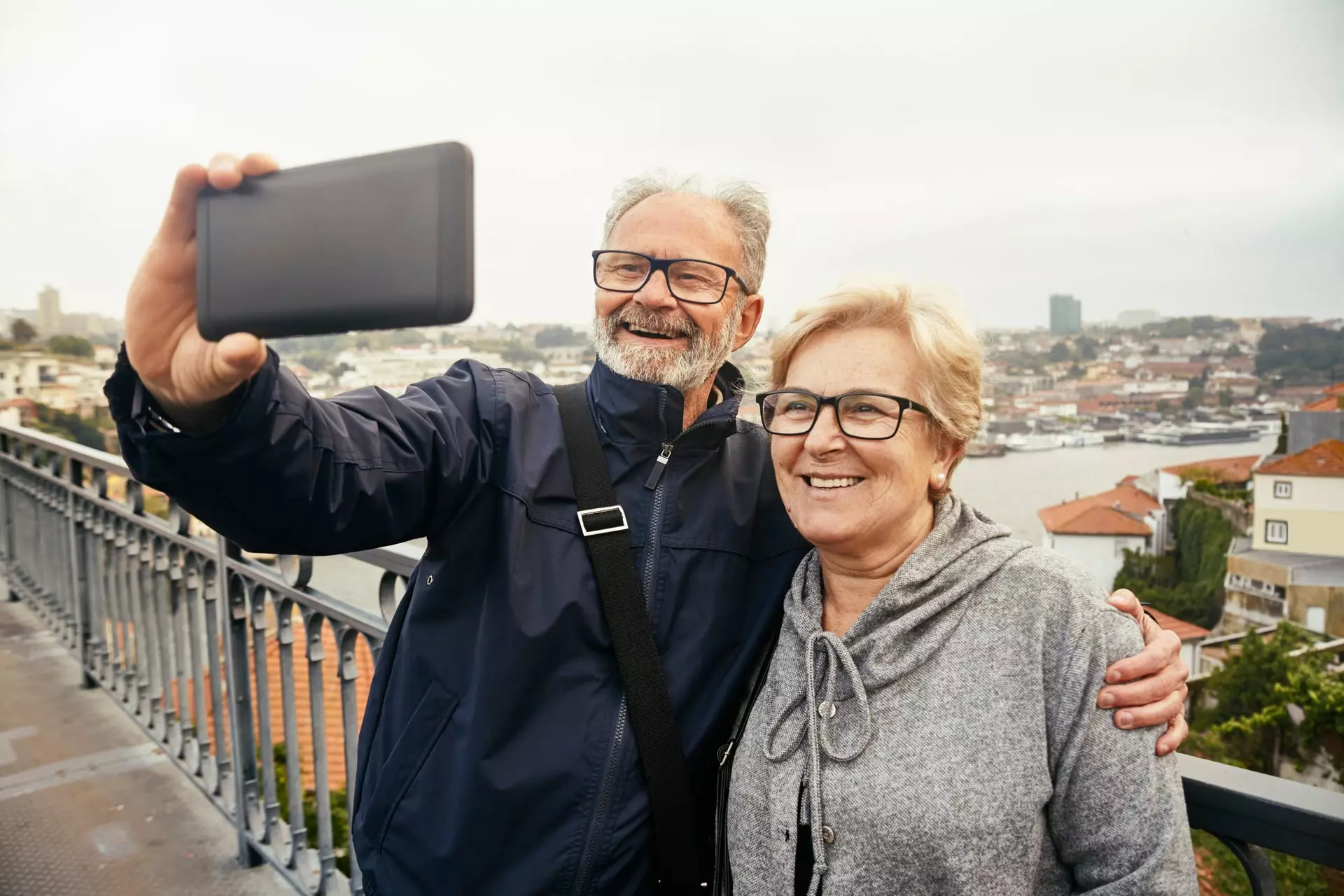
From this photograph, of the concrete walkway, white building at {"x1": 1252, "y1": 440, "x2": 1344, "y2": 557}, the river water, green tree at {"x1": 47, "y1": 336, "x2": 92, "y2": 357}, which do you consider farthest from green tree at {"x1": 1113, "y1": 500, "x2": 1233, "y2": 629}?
the concrete walkway

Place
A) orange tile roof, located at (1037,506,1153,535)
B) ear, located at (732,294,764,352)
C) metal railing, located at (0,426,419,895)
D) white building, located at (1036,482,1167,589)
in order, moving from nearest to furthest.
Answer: ear, located at (732,294,764,352)
metal railing, located at (0,426,419,895)
white building, located at (1036,482,1167,589)
orange tile roof, located at (1037,506,1153,535)

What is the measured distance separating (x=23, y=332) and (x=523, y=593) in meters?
9.04

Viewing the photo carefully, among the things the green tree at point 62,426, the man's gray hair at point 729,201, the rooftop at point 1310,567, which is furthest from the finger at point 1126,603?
the rooftop at point 1310,567

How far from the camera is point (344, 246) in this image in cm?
77

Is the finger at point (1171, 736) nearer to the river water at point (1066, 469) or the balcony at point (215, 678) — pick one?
the balcony at point (215, 678)

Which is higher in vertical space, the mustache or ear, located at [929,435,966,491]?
the mustache

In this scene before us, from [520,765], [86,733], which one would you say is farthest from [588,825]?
[86,733]

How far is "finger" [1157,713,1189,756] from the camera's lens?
1146 millimetres

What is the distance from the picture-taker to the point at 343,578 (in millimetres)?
33156

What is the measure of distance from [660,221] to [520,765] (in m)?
1.03

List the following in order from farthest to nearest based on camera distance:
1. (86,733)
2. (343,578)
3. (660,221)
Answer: (343,578)
(86,733)
(660,221)

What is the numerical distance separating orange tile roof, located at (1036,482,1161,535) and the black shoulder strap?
4694 cm

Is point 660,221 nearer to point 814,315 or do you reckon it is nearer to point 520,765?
point 814,315

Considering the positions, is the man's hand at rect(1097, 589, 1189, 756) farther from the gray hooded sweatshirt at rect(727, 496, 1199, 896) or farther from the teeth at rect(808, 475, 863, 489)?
the teeth at rect(808, 475, 863, 489)
